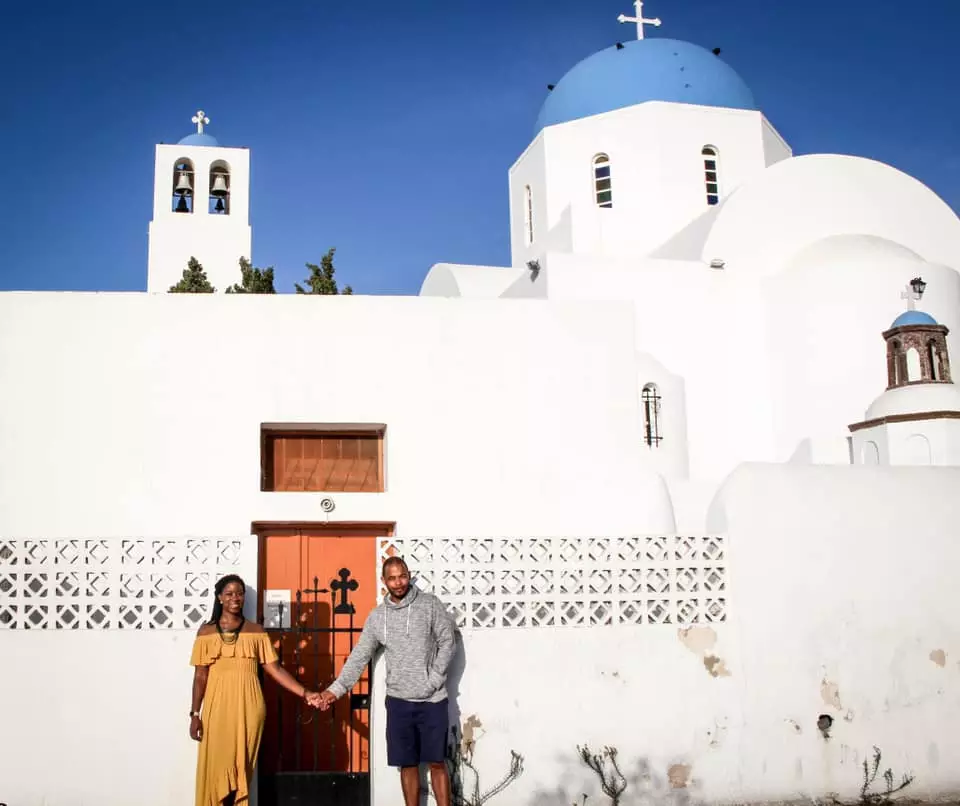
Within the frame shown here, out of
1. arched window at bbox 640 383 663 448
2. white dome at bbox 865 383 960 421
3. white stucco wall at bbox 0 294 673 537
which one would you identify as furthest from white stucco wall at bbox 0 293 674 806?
white dome at bbox 865 383 960 421

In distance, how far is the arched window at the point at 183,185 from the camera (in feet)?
76.0

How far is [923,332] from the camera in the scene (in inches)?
563

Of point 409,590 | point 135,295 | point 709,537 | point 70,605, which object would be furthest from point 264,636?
point 135,295

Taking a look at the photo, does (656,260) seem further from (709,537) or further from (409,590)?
(409,590)

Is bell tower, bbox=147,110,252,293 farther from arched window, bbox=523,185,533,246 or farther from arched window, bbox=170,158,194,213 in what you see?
arched window, bbox=523,185,533,246

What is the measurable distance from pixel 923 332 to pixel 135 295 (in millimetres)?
10015

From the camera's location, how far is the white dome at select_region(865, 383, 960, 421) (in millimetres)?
13508

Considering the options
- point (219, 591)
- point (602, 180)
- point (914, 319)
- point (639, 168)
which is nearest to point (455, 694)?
point (219, 591)

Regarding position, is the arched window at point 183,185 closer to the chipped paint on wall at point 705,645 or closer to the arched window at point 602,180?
the arched window at point 602,180

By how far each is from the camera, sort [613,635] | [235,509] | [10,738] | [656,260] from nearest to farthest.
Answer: [10,738] → [613,635] → [235,509] → [656,260]

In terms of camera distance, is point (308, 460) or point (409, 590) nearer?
point (409, 590)

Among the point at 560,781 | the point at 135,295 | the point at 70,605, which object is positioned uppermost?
the point at 135,295

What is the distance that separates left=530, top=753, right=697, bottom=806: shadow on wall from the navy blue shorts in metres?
0.94

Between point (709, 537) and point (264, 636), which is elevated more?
point (709, 537)
